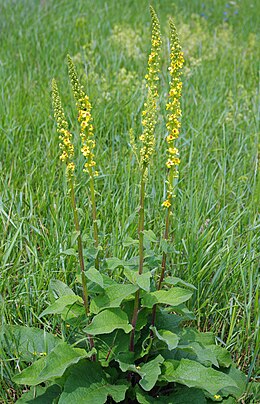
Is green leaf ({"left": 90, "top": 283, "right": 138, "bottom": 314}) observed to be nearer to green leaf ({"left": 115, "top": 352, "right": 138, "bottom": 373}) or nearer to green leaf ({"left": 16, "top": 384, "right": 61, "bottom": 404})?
green leaf ({"left": 115, "top": 352, "right": 138, "bottom": 373})

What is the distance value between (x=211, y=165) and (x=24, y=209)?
104cm

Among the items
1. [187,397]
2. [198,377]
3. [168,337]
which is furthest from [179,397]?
[168,337]

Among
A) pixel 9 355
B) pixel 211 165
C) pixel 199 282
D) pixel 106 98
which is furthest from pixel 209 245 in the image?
pixel 106 98

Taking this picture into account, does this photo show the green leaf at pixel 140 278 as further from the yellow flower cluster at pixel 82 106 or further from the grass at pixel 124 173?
the yellow flower cluster at pixel 82 106

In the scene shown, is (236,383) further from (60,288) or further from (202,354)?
(60,288)

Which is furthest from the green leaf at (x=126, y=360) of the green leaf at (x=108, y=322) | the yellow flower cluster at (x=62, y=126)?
the yellow flower cluster at (x=62, y=126)

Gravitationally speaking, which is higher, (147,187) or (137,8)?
(137,8)

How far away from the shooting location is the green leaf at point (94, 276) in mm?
1851

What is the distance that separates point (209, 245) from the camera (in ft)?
8.56

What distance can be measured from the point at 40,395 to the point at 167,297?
532 millimetres

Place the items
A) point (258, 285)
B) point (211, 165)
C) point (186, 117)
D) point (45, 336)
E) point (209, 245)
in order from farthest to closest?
point (186, 117) < point (211, 165) < point (209, 245) < point (258, 285) < point (45, 336)

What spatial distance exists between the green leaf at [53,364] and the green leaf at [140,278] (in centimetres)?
26

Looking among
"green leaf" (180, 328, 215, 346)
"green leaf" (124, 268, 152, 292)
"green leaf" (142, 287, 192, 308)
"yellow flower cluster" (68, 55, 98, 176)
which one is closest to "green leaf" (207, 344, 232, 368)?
"green leaf" (180, 328, 215, 346)

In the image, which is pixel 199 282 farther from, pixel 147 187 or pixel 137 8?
pixel 137 8
